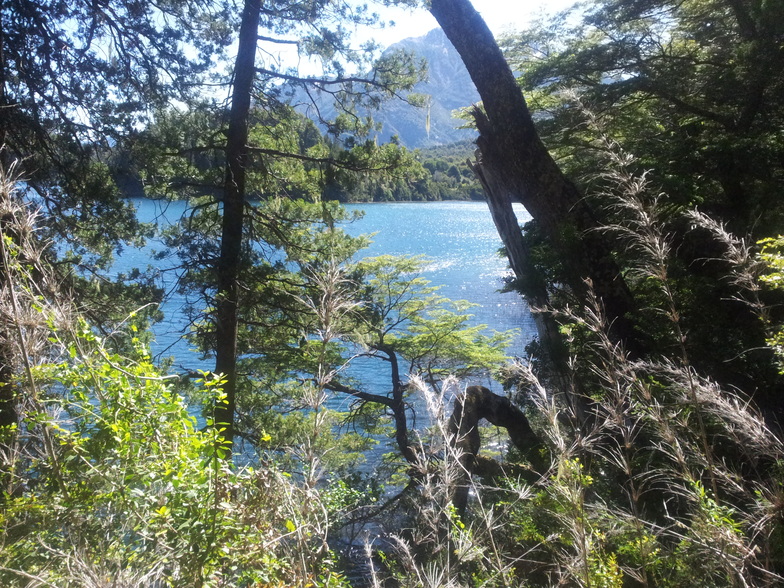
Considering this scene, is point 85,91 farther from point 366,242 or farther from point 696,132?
point 696,132

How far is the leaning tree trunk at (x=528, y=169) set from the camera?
19.9ft

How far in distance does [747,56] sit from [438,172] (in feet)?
134

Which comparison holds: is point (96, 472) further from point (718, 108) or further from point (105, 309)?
point (718, 108)

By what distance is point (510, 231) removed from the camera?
296 inches

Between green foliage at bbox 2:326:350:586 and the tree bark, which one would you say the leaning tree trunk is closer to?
the tree bark

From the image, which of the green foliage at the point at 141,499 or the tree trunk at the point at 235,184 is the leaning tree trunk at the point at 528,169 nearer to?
the tree trunk at the point at 235,184

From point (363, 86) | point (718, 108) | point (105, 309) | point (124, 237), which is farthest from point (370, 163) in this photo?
point (718, 108)

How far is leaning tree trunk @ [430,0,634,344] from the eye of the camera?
19.9ft

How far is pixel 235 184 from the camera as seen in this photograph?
6176mm

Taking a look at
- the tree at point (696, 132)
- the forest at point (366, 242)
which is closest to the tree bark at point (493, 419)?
the forest at point (366, 242)

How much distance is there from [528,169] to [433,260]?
9.79m

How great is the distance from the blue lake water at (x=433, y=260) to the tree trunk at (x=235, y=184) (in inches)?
22.7

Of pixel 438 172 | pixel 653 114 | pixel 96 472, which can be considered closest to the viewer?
pixel 96 472

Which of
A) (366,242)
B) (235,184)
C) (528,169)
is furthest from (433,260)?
(235,184)
